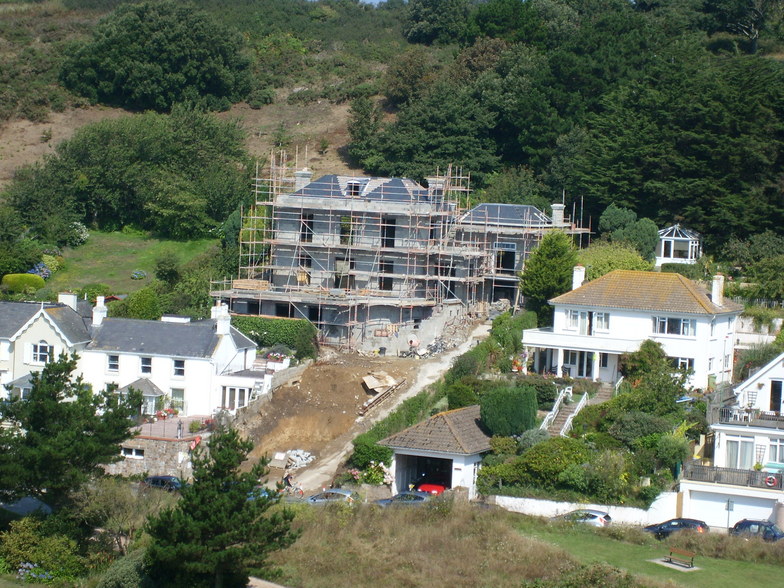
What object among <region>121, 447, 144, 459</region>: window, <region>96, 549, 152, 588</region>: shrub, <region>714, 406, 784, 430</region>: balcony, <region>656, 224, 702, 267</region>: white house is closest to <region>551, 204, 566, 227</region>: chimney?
<region>656, 224, 702, 267</region>: white house

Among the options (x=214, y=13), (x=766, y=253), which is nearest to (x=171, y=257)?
(x=766, y=253)

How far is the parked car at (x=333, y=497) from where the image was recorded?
1533 inches

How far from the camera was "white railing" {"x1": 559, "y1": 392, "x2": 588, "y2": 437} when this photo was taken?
42438mm

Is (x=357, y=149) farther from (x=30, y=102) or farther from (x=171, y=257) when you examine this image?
(x=30, y=102)

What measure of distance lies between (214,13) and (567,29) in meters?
35.1

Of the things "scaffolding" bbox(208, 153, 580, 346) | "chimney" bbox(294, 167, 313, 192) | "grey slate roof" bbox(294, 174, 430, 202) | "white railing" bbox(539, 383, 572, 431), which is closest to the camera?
"white railing" bbox(539, 383, 572, 431)

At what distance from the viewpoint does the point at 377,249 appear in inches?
2186

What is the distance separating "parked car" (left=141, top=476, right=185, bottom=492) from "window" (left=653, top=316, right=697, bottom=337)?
18566 millimetres

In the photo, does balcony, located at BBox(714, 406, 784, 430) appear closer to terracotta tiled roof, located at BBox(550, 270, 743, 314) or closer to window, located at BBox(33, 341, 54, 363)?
terracotta tiled roof, located at BBox(550, 270, 743, 314)

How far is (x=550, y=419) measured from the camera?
4319cm

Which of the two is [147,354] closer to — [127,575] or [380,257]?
→ [380,257]

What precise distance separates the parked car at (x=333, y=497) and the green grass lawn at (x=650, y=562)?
5.59 metres

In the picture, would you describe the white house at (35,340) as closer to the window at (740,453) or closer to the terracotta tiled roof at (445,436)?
the terracotta tiled roof at (445,436)

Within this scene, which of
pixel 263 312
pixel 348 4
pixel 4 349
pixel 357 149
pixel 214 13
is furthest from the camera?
pixel 348 4
